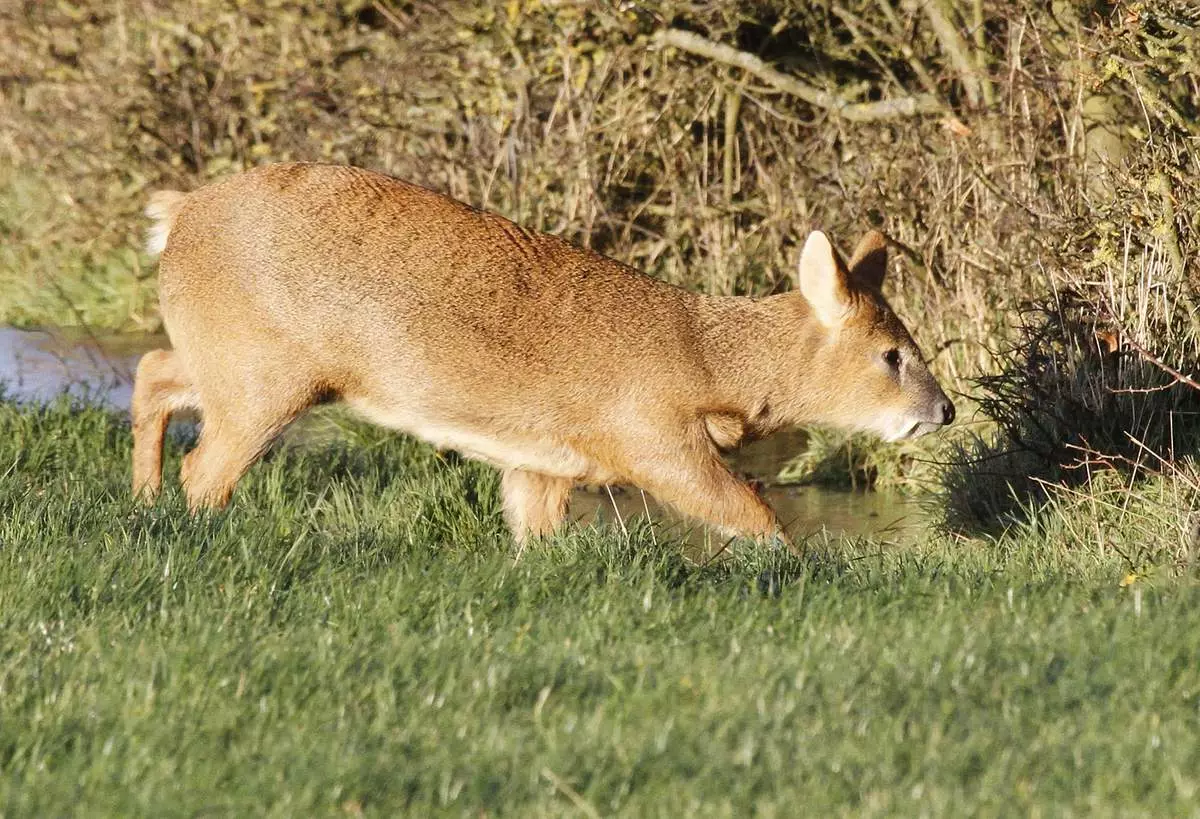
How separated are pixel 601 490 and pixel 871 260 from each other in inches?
77.3

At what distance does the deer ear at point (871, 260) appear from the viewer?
7.11 meters

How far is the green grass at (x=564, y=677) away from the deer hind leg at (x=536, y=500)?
3.30 ft

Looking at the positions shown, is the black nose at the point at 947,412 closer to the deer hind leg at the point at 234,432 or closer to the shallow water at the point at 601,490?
the shallow water at the point at 601,490

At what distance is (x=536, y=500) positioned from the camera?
22.6 ft

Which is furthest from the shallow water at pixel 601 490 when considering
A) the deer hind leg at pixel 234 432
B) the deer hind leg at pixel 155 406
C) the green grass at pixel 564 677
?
the deer hind leg at pixel 155 406

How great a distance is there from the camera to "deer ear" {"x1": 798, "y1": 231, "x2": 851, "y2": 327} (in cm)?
657

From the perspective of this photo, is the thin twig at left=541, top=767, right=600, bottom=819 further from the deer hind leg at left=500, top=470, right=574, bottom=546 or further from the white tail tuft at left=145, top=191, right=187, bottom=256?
the white tail tuft at left=145, top=191, right=187, bottom=256

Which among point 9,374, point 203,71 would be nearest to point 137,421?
point 9,374

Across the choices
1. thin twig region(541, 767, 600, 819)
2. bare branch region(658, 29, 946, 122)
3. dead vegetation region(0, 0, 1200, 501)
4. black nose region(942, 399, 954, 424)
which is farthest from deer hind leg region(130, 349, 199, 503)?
thin twig region(541, 767, 600, 819)

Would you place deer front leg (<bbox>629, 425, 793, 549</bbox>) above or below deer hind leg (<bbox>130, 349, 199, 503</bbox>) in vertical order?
above

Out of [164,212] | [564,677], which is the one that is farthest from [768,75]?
[564,677]

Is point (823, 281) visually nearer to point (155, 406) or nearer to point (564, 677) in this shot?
point (155, 406)

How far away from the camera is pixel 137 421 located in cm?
712

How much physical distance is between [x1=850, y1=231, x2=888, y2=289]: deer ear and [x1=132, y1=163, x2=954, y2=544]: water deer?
1.29 feet
